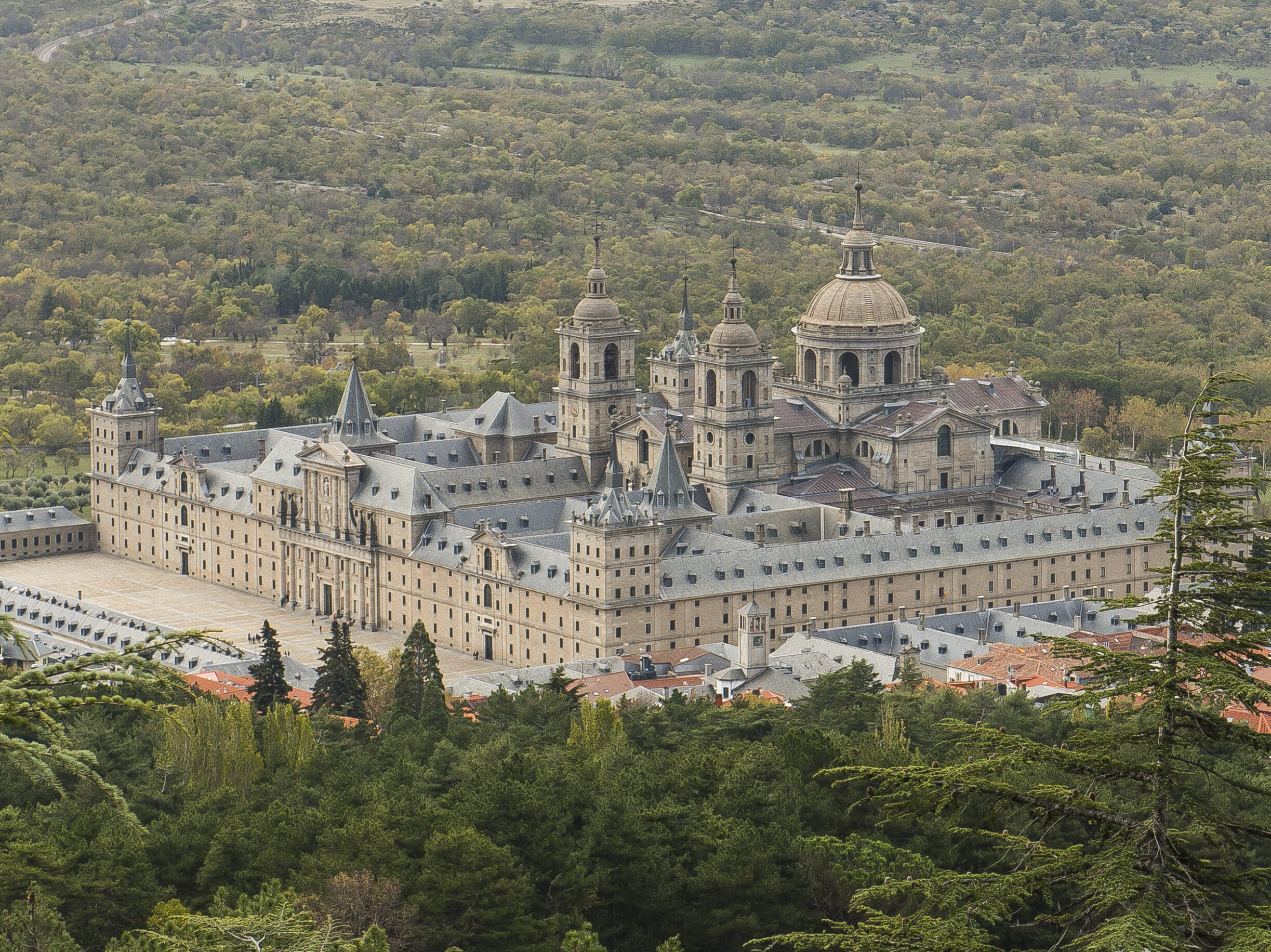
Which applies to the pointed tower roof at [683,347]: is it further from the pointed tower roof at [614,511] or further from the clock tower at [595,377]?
the pointed tower roof at [614,511]

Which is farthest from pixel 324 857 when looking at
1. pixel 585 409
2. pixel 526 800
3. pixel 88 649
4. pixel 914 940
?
pixel 585 409

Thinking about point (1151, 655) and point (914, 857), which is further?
point (914, 857)

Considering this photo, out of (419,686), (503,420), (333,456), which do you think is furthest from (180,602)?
(419,686)

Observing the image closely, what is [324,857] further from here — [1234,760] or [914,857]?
[1234,760]

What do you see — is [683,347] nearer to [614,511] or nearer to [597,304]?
[597,304]

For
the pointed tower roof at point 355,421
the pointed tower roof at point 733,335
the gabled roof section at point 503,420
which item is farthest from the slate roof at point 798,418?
the pointed tower roof at point 355,421

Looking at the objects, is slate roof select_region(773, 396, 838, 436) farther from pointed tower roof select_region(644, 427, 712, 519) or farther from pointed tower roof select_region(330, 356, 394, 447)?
pointed tower roof select_region(330, 356, 394, 447)
